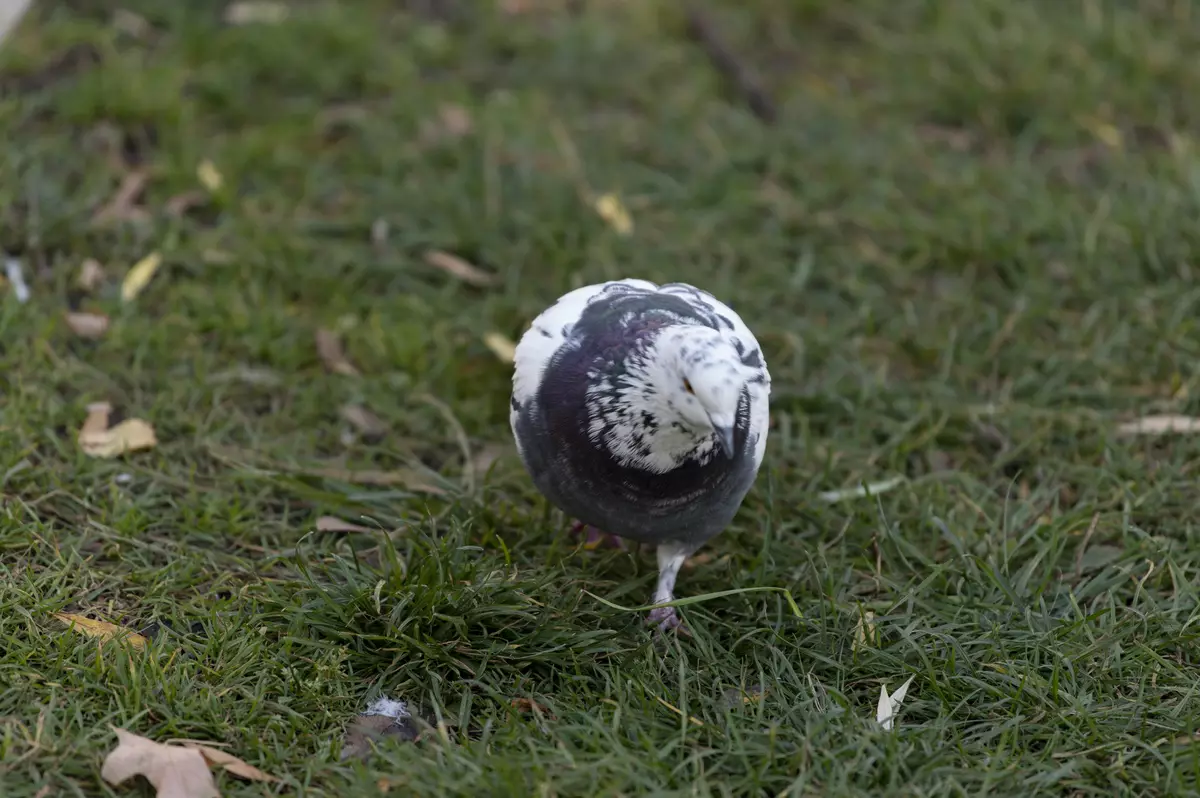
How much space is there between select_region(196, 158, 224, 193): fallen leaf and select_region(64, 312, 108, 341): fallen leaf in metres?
0.95

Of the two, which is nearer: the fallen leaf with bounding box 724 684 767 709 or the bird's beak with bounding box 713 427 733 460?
the bird's beak with bounding box 713 427 733 460

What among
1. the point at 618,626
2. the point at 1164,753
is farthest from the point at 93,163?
the point at 1164,753

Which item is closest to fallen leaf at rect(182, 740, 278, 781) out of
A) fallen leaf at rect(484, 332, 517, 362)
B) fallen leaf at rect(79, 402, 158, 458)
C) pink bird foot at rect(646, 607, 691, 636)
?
pink bird foot at rect(646, 607, 691, 636)

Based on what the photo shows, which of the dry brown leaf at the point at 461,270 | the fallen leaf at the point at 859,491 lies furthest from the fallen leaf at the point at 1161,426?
the dry brown leaf at the point at 461,270

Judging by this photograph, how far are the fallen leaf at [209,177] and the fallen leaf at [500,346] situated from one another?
1582 mm

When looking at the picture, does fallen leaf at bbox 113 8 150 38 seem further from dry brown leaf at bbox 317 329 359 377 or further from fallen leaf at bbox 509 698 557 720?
fallen leaf at bbox 509 698 557 720

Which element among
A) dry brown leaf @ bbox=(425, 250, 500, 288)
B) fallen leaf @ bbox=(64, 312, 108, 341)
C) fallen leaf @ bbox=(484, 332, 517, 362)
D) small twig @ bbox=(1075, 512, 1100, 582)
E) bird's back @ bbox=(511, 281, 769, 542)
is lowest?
small twig @ bbox=(1075, 512, 1100, 582)

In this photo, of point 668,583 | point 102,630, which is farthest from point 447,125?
point 102,630

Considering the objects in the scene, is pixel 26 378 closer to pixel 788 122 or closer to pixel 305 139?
pixel 305 139

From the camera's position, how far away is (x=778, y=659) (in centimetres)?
354

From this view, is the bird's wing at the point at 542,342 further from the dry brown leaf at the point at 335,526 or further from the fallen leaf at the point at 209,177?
the fallen leaf at the point at 209,177

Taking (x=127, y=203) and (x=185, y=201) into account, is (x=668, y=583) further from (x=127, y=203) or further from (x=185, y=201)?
(x=127, y=203)

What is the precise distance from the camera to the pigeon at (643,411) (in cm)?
309

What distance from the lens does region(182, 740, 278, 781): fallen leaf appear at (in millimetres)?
3080
